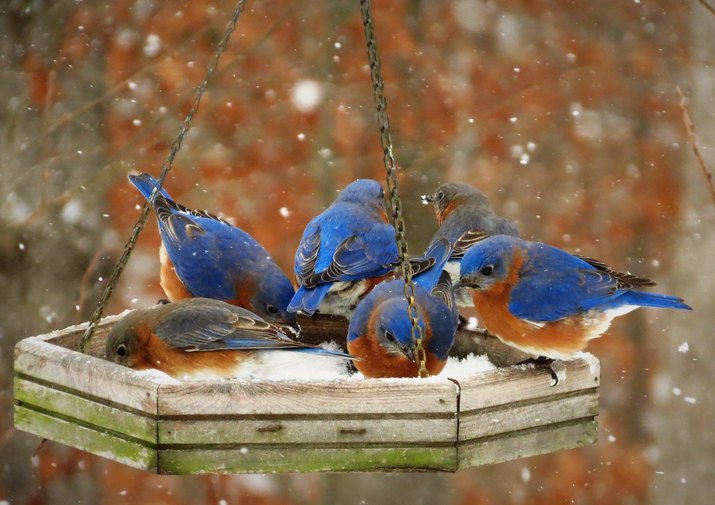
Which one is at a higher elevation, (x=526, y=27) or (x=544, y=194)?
(x=526, y=27)

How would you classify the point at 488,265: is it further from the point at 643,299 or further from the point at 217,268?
the point at 217,268

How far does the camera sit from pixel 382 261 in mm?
5008

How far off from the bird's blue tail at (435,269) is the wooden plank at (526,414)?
29.4 inches

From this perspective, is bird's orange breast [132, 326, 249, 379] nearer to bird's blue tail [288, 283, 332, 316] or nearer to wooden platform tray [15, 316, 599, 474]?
wooden platform tray [15, 316, 599, 474]

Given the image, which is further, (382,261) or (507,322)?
(382,261)

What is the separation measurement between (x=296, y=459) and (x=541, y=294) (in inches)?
48.6

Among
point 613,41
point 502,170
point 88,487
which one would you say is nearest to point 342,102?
point 502,170

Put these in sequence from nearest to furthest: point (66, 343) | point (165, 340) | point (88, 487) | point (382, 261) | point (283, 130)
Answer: point (165, 340), point (66, 343), point (382, 261), point (283, 130), point (88, 487)

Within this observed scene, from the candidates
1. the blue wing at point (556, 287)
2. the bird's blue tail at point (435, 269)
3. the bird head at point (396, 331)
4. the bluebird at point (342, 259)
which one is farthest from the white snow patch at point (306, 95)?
the bird head at point (396, 331)

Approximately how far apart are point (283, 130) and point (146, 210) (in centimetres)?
288

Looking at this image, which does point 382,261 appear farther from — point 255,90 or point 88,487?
point 88,487

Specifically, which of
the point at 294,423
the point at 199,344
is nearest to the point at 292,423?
the point at 294,423

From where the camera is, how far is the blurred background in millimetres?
7035

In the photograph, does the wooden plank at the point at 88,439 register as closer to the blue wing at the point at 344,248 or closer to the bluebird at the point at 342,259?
the bluebird at the point at 342,259
